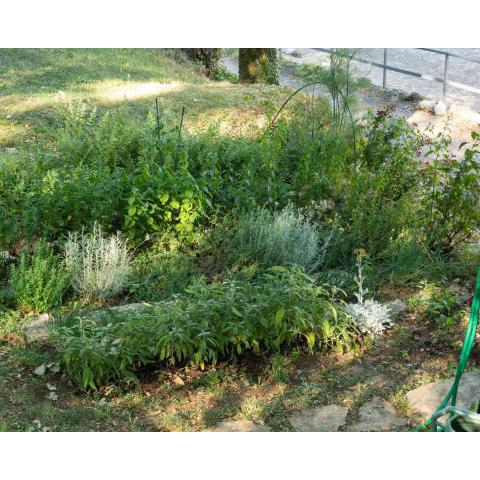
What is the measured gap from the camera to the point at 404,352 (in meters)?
4.02

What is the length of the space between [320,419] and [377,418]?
281mm

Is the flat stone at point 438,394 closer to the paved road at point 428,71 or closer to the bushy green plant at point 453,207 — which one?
the bushy green plant at point 453,207

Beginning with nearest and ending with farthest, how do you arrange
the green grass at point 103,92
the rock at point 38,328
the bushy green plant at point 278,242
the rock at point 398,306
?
the rock at point 38,328, the rock at point 398,306, the bushy green plant at point 278,242, the green grass at point 103,92

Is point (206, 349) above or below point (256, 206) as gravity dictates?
below

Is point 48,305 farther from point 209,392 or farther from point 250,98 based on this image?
point 250,98

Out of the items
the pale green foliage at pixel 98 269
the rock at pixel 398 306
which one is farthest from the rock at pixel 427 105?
the pale green foliage at pixel 98 269

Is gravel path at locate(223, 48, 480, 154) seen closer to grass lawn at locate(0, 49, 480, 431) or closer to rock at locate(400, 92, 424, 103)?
rock at locate(400, 92, 424, 103)

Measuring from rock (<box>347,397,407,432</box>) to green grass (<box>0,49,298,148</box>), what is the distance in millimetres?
3923

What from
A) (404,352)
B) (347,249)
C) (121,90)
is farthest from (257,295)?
(121,90)

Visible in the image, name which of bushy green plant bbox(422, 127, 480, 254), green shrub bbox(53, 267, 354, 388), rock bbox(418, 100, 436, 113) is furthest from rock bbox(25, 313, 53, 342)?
A: rock bbox(418, 100, 436, 113)

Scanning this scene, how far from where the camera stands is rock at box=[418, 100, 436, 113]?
32.2 ft

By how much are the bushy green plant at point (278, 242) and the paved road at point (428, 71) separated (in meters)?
6.11

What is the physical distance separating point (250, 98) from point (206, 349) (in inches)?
188

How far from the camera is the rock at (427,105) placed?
9812 millimetres
